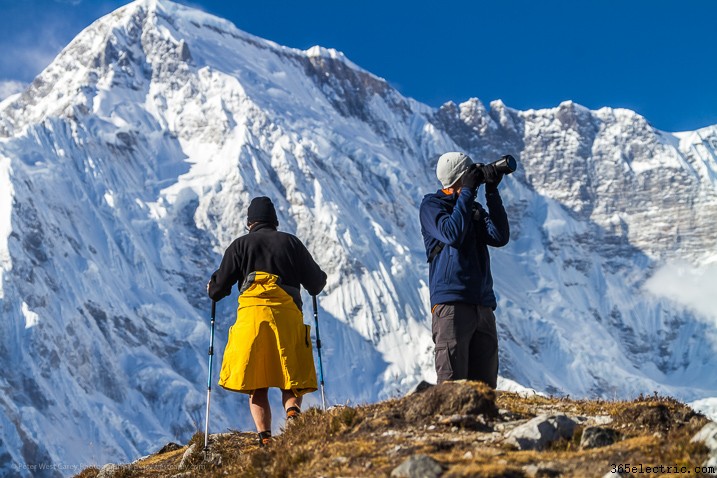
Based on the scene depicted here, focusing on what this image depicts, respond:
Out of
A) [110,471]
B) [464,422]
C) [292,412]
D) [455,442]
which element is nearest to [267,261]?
[292,412]

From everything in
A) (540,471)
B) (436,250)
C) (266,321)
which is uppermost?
(436,250)

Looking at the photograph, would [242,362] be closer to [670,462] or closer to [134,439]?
[670,462]

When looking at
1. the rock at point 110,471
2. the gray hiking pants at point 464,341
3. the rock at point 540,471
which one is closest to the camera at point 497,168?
the gray hiking pants at point 464,341

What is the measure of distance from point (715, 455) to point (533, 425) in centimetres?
179

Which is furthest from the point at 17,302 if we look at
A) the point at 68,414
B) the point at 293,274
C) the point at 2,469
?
the point at 293,274

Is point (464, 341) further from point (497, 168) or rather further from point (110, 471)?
point (110, 471)

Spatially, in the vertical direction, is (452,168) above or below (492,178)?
above

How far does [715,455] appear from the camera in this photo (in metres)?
8.16

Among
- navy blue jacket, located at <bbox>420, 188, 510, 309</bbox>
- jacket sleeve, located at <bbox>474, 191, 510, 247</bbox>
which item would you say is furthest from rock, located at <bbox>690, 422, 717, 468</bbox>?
jacket sleeve, located at <bbox>474, 191, 510, 247</bbox>

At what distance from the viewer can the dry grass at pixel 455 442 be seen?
28.3 feet

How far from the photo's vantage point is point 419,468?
8.46 metres

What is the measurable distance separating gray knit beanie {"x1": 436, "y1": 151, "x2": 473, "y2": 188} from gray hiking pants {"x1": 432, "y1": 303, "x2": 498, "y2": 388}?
1438 millimetres

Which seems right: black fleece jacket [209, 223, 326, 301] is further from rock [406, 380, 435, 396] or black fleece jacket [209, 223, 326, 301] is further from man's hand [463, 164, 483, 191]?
rock [406, 380, 435, 396]

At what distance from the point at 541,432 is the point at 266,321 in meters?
3.77
